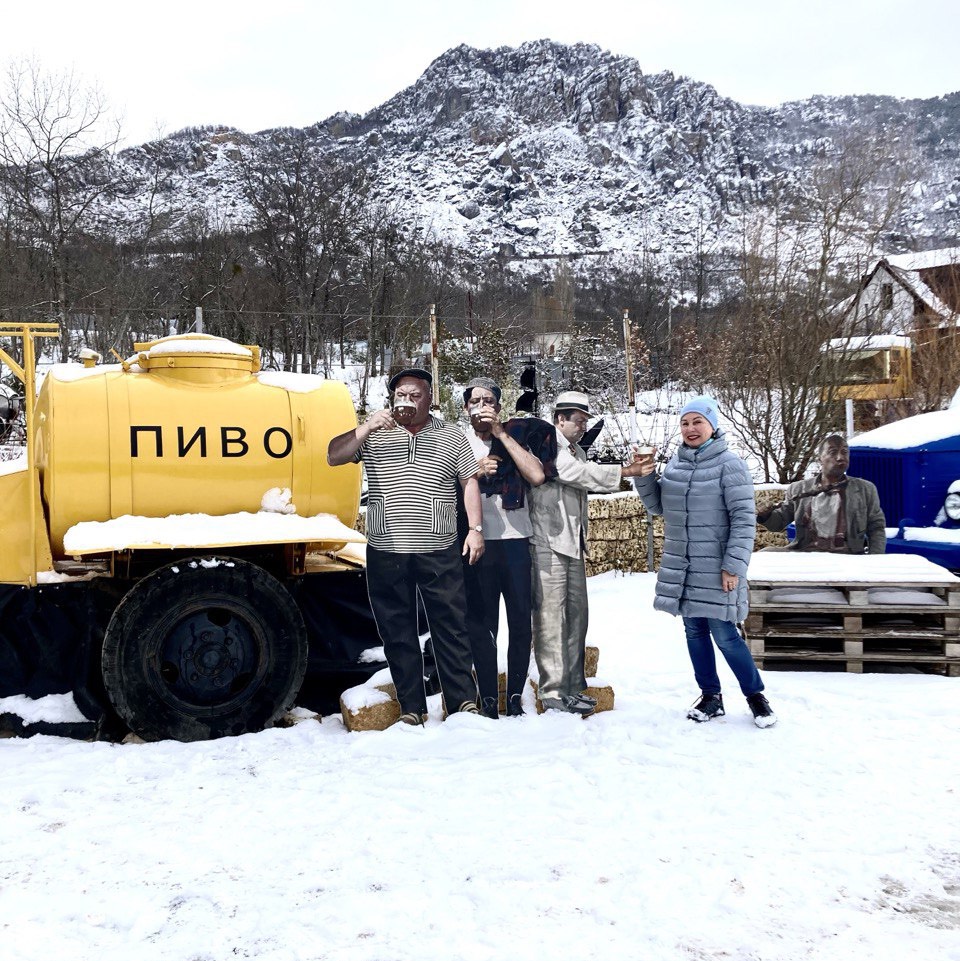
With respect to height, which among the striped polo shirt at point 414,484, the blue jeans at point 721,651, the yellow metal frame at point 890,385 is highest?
the yellow metal frame at point 890,385

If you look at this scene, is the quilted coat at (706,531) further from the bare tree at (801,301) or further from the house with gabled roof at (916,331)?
the house with gabled roof at (916,331)

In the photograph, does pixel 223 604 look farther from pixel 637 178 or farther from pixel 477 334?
pixel 637 178

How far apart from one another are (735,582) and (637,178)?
18682 centimetres

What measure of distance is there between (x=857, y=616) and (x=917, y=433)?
7.70 ft

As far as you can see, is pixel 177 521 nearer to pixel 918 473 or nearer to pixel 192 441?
pixel 192 441

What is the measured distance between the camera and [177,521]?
→ 483cm

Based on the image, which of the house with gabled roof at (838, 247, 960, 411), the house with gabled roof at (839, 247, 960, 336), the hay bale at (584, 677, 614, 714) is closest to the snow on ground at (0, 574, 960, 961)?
the hay bale at (584, 677, 614, 714)

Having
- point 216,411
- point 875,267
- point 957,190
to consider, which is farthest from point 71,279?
point 957,190

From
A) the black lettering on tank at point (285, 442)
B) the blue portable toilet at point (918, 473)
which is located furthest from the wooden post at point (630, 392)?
the black lettering on tank at point (285, 442)

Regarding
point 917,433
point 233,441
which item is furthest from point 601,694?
point 917,433

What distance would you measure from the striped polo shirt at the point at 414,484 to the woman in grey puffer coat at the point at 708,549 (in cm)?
106

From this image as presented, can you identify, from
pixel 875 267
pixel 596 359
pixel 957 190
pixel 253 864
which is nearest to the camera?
pixel 253 864

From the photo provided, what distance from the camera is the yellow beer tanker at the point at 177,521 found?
15.5 ft

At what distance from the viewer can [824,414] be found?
13344 millimetres
